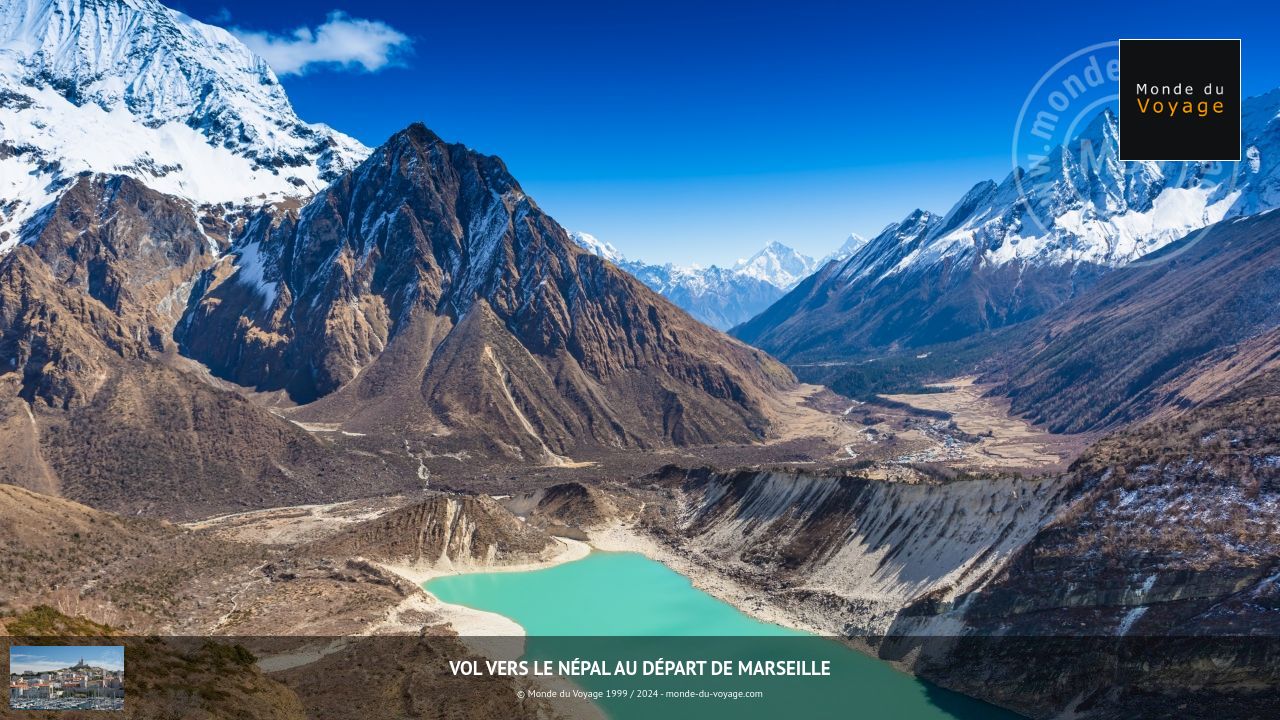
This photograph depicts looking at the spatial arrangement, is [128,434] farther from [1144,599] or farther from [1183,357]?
[1183,357]

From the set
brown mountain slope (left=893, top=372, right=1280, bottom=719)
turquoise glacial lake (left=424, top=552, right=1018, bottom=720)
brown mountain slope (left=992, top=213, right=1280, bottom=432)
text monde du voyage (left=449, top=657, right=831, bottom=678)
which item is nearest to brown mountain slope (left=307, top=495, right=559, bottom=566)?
turquoise glacial lake (left=424, top=552, right=1018, bottom=720)

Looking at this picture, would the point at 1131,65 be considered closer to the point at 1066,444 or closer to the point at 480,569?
the point at 480,569

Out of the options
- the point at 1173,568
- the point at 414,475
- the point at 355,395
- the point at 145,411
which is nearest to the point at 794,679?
the point at 1173,568

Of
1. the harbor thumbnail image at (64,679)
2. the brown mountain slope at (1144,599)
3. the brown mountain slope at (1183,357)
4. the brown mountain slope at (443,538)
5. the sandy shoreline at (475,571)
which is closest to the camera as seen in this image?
the harbor thumbnail image at (64,679)

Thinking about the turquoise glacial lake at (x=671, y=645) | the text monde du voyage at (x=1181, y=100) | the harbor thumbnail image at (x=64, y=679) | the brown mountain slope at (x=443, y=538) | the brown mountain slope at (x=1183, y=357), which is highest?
the text monde du voyage at (x=1181, y=100)

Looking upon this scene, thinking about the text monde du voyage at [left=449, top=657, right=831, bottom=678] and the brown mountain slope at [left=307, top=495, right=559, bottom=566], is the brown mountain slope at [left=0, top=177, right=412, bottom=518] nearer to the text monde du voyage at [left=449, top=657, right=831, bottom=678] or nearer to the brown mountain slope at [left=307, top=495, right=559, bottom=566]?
the brown mountain slope at [left=307, top=495, right=559, bottom=566]

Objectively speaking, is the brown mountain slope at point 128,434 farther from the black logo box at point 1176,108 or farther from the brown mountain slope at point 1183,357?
the brown mountain slope at point 1183,357

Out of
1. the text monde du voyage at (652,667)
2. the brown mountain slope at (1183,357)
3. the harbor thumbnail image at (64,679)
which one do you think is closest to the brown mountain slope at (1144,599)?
the text monde du voyage at (652,667)
